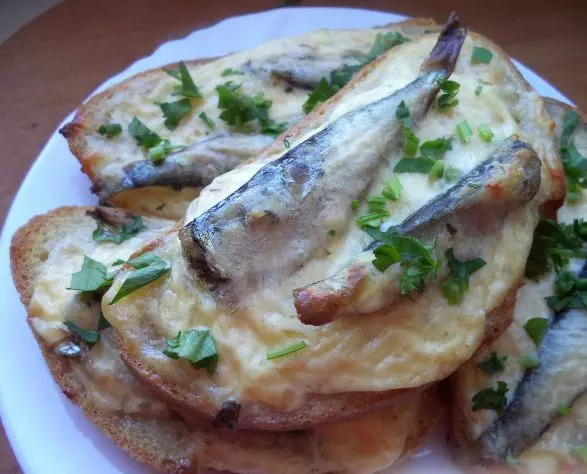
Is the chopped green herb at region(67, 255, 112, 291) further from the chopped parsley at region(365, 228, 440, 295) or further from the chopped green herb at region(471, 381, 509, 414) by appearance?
the chopped green herb at region(471, 381, 509, 414)

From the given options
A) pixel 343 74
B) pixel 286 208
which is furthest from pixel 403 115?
pixel 343 74

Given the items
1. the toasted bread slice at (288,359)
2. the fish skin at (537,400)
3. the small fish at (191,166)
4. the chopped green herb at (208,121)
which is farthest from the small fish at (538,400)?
the chopped green herb at (208,121)

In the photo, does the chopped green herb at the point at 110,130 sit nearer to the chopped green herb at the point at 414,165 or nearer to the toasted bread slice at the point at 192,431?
the toasted bread slice at the point at 192,431

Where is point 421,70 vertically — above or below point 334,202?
above

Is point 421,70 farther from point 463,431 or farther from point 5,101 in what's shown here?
point 5,101

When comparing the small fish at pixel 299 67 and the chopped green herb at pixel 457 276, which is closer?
the chopped green herb at pixel 457 276

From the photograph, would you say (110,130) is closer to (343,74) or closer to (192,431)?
(343,74)

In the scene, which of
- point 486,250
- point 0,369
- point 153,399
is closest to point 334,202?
point 486,250
